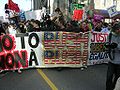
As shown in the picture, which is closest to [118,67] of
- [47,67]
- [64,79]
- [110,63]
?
[110,63]

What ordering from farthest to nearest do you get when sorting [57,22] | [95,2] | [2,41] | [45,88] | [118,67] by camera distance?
[95,2] → [57,22] → [2,41] → [45,88] → [118,67]

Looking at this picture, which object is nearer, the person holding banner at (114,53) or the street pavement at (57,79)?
the person holding banner at (114,53)

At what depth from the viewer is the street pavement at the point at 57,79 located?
30.0ft

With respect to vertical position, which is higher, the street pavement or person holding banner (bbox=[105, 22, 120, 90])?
person holding banner (bbox=[105, 22, 120, 90])

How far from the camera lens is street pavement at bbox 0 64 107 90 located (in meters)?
9.14

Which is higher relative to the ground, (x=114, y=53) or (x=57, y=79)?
(x=114, y=53)

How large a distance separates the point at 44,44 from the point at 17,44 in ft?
2.81

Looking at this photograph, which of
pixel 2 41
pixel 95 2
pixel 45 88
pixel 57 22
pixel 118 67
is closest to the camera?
pixel 118 67

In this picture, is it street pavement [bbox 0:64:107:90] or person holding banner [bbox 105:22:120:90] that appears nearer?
person holding banner [bbox 105:22:120:90]

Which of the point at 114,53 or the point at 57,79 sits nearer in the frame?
the point at 114,53

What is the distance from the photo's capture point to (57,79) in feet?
33.6

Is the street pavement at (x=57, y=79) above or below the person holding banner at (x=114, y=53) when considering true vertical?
below

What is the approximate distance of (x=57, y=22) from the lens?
49.6 ft

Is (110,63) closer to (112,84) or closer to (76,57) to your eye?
(112,84)
